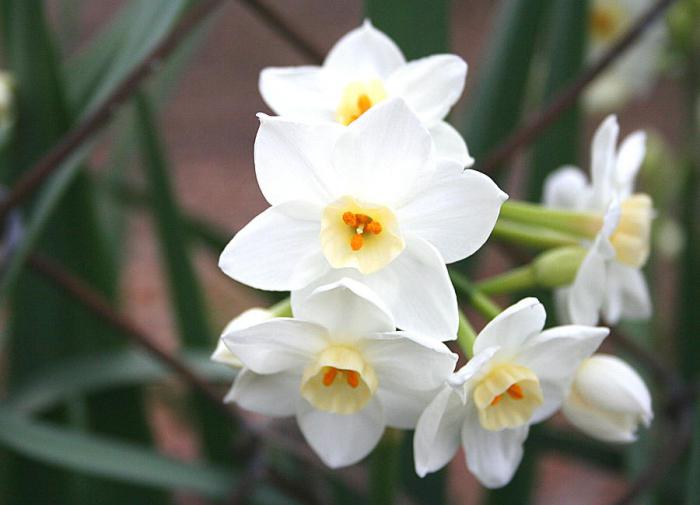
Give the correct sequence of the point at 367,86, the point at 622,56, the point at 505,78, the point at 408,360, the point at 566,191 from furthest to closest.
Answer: the point at 622,56 < the point at 505,78 < the point at 566,191 < the point at 367,86 < the point at 408,360

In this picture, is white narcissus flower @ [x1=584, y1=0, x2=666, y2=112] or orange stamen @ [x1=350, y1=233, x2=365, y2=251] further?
white narcissus flower @ [x1=584, y1=0, x2=666, y2=112]

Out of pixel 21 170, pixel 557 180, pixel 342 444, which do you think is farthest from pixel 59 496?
pixel 557 180

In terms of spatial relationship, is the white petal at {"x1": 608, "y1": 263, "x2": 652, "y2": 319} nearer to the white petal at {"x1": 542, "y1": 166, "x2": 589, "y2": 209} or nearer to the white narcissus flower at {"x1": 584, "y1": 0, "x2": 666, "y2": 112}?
the white petal at {"x1": 542, "y1": 166, "x2": 589, "y2": 209}

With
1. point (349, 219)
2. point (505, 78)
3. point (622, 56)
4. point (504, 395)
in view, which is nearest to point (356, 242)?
point (349, 219)

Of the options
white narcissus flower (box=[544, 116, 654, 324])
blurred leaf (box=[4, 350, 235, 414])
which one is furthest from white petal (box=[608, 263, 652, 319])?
blurred leaf (box=[4, 350, 235, 414])

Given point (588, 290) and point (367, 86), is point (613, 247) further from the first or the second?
point (367, 86)

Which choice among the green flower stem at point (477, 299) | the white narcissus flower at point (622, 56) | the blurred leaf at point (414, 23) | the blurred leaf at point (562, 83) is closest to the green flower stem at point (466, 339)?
the green flower stem at point (477, 299)

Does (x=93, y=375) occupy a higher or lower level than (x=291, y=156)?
lower
